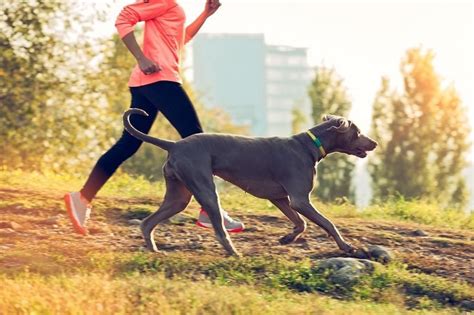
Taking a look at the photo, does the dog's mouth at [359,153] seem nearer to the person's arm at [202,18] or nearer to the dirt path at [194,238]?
the dirt path at [194,238]

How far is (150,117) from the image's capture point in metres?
8.55

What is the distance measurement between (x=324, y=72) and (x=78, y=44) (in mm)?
12279

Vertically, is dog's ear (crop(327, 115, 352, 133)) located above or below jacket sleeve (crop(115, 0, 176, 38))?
below

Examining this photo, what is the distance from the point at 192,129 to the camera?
28.1 ft

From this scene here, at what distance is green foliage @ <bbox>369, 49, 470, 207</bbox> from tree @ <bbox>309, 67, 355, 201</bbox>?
749 millimetres

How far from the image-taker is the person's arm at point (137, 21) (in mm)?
8258

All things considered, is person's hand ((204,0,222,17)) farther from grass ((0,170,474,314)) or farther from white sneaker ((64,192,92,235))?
grass ((0,170,474,314))

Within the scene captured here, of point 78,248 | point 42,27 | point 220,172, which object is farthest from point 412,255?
point 42,27

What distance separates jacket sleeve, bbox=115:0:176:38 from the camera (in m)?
8.28

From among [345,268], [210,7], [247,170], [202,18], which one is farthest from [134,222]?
[345,268]

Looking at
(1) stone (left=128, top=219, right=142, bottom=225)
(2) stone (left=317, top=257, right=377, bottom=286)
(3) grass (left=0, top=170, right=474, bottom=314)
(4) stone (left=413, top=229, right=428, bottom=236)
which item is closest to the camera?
(3) grass (left=0, top=170, right=474, bottom=314)

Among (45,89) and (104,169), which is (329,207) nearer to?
(104,169)

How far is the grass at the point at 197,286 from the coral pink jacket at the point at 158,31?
140cm

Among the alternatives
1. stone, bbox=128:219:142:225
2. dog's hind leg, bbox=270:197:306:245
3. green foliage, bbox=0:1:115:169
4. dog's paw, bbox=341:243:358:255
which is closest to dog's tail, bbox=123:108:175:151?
dog's hind leg, bbox=270:197:306:245
